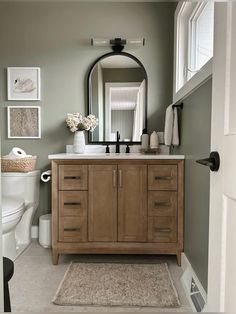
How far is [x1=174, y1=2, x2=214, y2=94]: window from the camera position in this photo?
192 cm

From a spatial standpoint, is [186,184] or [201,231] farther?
[186,184]

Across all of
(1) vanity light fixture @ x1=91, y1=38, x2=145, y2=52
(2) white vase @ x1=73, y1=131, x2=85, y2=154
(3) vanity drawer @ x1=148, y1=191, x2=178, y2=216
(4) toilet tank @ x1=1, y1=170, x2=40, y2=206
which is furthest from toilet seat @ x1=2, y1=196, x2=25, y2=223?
(1) vanity light fixture @ x1=91, y1=38, x2=145, y2=52

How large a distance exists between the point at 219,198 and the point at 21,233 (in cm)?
220

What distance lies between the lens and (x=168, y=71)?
2.61 m

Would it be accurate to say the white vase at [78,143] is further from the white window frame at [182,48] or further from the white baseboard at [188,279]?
the white baseboard at [188,279]

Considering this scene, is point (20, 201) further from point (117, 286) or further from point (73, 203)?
point (117, 286)

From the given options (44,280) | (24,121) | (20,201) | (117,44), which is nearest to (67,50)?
(117,44)

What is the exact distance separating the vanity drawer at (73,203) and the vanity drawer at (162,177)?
1.70 feet

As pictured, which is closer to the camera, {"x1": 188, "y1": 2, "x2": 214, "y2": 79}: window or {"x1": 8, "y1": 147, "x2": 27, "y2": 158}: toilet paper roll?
{"x1": 188, "y1": 2, "x2": 214, "y2": 79}: window

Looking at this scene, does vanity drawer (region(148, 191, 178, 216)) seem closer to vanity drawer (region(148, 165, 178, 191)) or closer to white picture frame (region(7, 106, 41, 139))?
vanity drawer (region(148, 165, 178, 191))

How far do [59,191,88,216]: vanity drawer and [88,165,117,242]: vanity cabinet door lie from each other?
0.05m

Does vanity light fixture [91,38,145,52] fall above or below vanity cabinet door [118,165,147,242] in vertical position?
above

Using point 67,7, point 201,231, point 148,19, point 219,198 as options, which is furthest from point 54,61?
point 219,198

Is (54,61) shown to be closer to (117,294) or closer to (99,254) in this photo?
(99,254)
